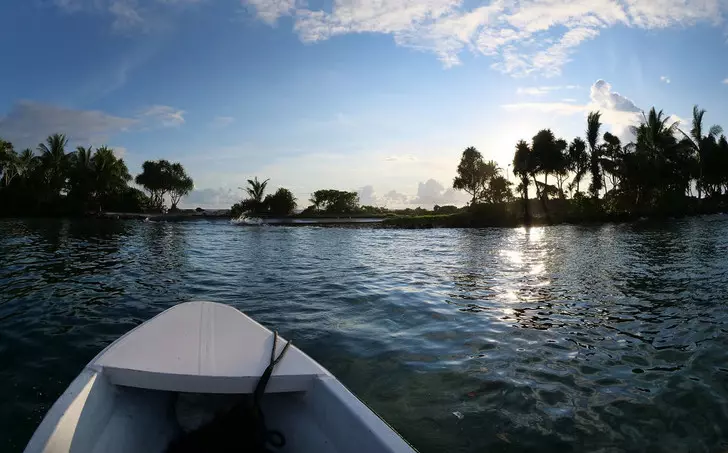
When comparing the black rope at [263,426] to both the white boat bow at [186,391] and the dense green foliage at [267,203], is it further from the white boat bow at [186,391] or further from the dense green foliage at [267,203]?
the dense green foliage at [267,203]

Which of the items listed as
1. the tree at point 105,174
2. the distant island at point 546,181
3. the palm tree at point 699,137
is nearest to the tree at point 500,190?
the distant island at point 546,181

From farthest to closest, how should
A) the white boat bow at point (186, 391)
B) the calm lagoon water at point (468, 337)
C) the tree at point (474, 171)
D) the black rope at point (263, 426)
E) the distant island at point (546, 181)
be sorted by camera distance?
1. the tree at point (474, 171)
2. the distant island at point (546, 181)
3. the calm lagoon water at point (468, 337)
4. the black rope at point (263, 426)
5. the white boat bow at point (186, 391)

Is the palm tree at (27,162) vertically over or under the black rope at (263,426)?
over

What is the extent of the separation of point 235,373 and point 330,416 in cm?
88

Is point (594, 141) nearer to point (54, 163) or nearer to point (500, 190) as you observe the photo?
point (500, 190)

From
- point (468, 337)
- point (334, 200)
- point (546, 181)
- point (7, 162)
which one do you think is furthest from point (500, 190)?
point (7, 162)

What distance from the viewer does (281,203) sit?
7069 centimetres

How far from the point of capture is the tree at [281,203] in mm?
70688

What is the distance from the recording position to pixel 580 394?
444cm

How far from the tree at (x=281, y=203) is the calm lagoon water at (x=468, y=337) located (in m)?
56.4

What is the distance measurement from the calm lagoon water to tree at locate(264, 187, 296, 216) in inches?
2221

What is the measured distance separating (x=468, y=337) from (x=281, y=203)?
2625 inches

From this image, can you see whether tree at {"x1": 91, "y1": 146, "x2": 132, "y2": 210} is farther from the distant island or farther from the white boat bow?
the white boat bow

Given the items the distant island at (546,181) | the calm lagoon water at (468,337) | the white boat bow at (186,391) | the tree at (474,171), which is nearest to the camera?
the white boat bow at (186,391)
